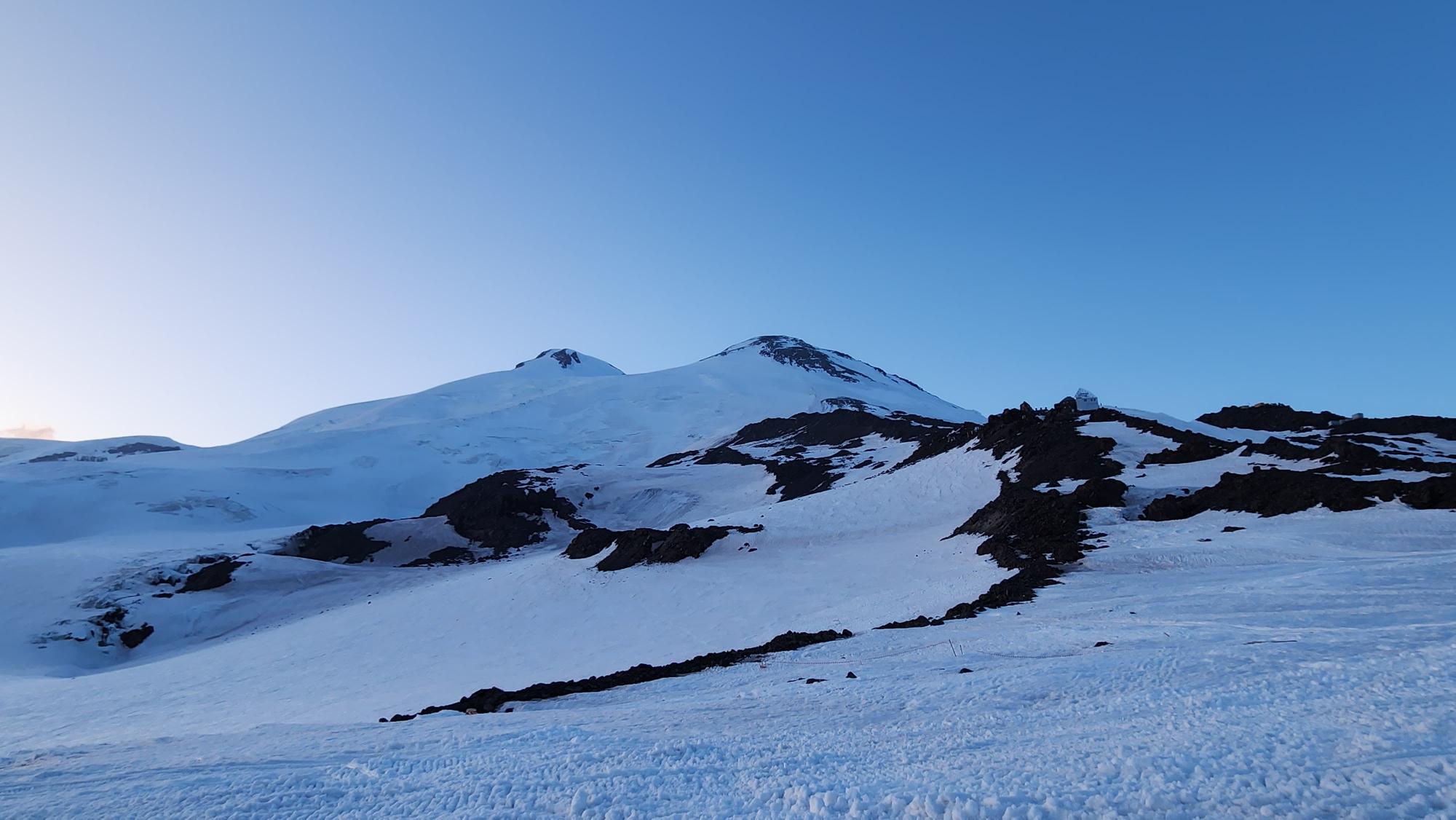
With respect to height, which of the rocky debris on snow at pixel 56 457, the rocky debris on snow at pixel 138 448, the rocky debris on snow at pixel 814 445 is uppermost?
the rocky debris on snow at pixel 138 448

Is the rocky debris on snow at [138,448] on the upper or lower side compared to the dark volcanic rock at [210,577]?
upper

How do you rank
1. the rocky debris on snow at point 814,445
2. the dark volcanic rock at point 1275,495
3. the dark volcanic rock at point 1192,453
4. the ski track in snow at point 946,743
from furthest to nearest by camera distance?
1. the rocky debris on snow at point 814,445
2. the dark volcanic rock at point 1192,453
3. the dark volcanic rock at point 1275,495
4. the ski track in snow at point 946,743

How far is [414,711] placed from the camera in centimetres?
1349

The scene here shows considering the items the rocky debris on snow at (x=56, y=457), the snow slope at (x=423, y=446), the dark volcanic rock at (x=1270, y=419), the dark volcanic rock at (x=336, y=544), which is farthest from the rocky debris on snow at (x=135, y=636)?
the rocky debris on snow at (x=56, y=457)

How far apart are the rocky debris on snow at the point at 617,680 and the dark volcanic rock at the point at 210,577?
28.4 metres

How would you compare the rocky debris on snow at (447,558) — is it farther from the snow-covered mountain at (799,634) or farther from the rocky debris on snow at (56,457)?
the rocky debris on snow at (56,457)

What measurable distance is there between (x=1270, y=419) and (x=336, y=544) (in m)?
51.9

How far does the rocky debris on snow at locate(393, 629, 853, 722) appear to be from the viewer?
9945 millimetres

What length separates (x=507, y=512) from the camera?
45.5m

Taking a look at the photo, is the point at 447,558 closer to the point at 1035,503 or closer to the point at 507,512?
the point at 507,512

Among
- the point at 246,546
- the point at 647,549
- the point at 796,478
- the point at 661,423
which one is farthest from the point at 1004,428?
the point at 661,423

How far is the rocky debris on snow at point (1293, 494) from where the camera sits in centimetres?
1722

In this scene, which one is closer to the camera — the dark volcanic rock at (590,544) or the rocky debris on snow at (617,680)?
the rocky debris on snow at (617,680)

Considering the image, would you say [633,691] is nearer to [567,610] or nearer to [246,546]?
[567,610]
